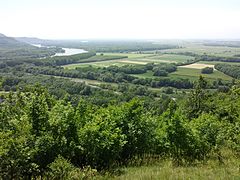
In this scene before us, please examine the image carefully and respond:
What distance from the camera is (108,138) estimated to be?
10234 millimetres

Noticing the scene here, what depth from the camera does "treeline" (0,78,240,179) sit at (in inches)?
338

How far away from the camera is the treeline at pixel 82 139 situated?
28.2 feet

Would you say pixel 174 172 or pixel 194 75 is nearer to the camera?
pixel 174 172

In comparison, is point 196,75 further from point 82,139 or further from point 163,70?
point 82,139

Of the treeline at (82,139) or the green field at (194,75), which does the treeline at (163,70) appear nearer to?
the green field at (194,75)

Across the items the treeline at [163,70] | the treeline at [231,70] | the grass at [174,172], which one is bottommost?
the treeline at [163,70]

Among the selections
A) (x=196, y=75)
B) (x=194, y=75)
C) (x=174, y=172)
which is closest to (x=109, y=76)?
(x=194, y=75)

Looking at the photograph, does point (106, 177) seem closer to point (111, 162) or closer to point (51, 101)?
point (111, 162)

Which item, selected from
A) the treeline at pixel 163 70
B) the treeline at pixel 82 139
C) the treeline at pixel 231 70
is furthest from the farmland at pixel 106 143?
the treeline at pixel 163 70

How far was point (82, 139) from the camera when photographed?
32.9 ft

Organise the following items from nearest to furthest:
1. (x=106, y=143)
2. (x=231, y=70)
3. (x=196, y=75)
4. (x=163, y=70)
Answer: (x=106, y=143) < (x=196, y=75) < (x=231, y=70) < (x=163, y=70)

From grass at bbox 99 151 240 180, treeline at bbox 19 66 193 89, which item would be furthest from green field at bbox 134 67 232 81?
grass at bbox 99 151 240 180

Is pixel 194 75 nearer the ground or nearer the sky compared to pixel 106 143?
nearer the ground

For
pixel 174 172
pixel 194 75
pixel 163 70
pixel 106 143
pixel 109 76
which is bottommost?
pixel 109 76
